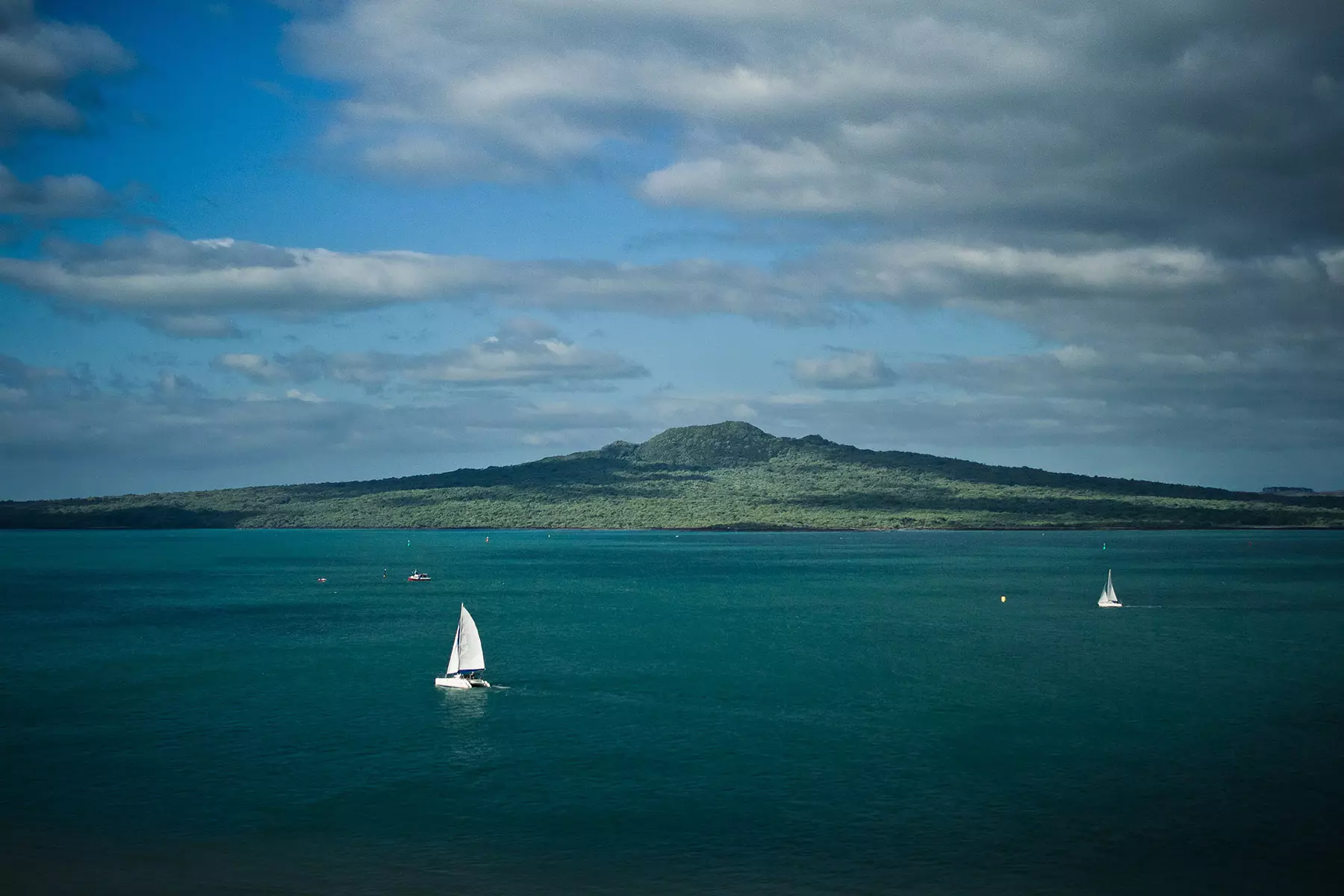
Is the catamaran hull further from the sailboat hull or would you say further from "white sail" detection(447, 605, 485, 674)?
"white sail" detection(447, 605, 485, 674)

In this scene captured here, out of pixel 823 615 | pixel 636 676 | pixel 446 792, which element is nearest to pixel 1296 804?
pixel 446 792

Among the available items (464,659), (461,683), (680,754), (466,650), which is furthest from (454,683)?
(680,754)

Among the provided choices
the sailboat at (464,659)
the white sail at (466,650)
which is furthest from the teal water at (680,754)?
the white sail at (466,650)

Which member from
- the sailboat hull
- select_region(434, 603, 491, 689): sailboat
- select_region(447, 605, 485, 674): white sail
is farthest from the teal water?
select_region(447, 605, 485, 674): white sail

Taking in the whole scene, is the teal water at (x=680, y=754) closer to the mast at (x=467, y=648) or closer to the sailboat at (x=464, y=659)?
the sailboat at (x=464, y=659)

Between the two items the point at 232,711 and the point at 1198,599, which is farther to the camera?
the point at 1198,599

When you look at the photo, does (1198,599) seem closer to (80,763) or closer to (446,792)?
(446,792)
